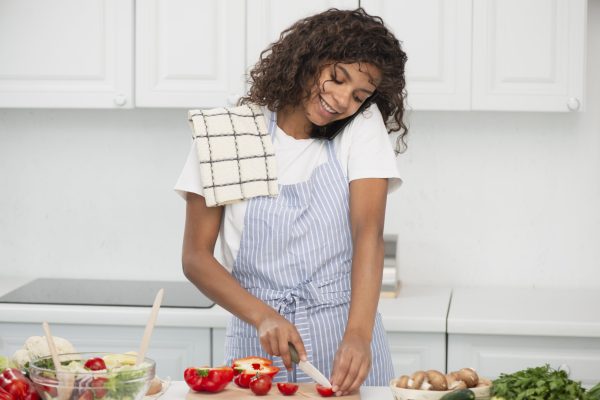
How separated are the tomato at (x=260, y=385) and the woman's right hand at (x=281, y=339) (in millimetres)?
82

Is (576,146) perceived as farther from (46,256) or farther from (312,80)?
(46,256)

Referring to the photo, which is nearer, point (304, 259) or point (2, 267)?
point (304, 259)

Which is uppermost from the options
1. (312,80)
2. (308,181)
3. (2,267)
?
(312,80)

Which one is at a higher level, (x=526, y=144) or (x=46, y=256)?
(x=526, y=144)

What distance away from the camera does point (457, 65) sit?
2.77 m

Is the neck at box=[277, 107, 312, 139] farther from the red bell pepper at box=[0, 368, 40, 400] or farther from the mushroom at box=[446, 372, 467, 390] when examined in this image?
the red bell pepper at box=[0, 368, 40, 400]

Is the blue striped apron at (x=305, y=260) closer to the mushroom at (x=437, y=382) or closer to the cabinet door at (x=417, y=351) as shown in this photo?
the mushroom at (x=437, y=382)

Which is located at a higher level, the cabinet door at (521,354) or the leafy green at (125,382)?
the leafy green at (125,382)

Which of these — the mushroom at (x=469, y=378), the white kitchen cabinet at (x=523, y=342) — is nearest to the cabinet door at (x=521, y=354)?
the white kitchen cabinet at (x=523, y=342)

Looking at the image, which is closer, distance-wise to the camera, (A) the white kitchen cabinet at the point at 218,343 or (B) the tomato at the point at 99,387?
(B) the tomato at the point at 99,387

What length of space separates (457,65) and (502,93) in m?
0.15

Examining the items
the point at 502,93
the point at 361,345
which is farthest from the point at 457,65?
the point at 361,345

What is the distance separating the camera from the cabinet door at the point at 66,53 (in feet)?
9.34

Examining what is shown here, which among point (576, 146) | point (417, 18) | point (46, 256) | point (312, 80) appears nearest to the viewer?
point (312, 80)
